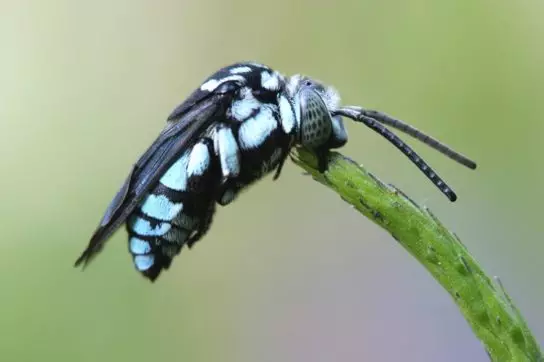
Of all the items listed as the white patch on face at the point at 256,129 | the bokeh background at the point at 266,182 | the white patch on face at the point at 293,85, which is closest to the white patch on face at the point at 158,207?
the white patch on face at the point at 256,129

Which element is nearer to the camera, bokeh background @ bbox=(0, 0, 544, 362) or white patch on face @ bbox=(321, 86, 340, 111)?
white patch on face @ bbox=(321, 86, 340, 111)

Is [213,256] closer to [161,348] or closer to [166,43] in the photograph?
[161,348]

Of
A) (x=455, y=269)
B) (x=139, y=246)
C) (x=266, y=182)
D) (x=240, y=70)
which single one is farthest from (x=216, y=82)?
(x=266, y=182)

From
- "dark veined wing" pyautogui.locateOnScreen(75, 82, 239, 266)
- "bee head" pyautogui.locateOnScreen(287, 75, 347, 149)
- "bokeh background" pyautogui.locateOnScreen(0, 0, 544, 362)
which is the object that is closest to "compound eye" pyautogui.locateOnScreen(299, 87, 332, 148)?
"bee head" pyautogui.locateOnScreen(287, 75, 347, 149)

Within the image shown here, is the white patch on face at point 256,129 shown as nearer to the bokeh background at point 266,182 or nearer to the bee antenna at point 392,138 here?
the bee antenna at point 392,138

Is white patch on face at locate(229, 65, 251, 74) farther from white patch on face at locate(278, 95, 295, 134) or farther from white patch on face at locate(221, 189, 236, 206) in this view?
Result: white patch on face at locate(221, 189, 236, 206)

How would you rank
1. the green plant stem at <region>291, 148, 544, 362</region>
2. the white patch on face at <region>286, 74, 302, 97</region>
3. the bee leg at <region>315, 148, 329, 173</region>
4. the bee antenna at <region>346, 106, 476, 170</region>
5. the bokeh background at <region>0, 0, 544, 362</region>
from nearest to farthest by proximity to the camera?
the green plant stem at <region>291, 148, 544, 362</region>
the bee leg at <region>315, 148, 329, 173</region>
the bee antenna at <region>346, 106, 476, 170</region>
the white patch on face at <region>286, 74, 302, 97</region>
the bokeh background at <region>0, 0, 544, 362</region>

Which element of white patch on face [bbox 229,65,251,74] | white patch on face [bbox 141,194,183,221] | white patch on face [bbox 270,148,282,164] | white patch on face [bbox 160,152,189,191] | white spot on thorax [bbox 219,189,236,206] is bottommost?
white patch on face [bbox 141,194,183,221]

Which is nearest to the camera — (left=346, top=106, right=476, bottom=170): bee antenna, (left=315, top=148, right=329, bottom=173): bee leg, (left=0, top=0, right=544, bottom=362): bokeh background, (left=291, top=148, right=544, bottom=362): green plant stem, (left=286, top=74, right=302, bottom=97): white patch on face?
(left=291, top=148, right=544, bottom=362): green plant stem

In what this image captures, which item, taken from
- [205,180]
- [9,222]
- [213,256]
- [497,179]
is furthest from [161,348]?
[205,180]
